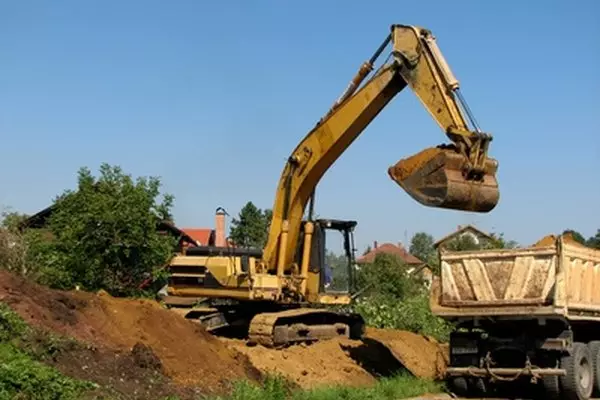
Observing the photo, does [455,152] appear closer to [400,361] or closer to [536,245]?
[536,245]

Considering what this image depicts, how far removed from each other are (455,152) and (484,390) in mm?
4140

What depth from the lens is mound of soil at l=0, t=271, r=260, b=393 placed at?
13.0 meters

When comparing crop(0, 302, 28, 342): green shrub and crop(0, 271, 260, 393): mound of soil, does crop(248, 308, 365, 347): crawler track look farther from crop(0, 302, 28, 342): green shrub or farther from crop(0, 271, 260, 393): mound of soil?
crop(0, 302, 28, 342): green shrub

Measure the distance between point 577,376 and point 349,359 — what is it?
508cm

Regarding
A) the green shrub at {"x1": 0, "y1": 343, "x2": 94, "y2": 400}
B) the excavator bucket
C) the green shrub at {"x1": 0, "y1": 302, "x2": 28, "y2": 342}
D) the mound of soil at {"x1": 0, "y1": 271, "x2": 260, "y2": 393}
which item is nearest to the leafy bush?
the mound of soil at {"x1": 0, "y1": 271, "x2": 260, "y2": 393}

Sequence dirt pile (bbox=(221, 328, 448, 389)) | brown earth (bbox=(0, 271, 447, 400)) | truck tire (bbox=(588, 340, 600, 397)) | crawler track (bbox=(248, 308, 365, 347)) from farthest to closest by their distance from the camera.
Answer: crawler track (bbox=(248, 308, 365, 347))
dirt pile (bbox=(221, 328, 448, 389))
truck tire (bbox=(588, 340, 600, 397))
brown earth (bbox=(0, 271, 447, 400))

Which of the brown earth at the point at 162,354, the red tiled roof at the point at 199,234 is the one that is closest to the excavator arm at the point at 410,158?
the brown earth at the point at 162,354

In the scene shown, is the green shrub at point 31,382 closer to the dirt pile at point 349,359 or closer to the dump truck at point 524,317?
the dirt pile at point 349,359

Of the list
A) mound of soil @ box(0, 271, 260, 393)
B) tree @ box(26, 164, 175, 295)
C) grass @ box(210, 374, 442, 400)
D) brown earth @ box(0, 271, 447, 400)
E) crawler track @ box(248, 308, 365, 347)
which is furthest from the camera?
tree @ box(26, 164, 175, 295)

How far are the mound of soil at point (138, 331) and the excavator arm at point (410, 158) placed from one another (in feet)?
12.3

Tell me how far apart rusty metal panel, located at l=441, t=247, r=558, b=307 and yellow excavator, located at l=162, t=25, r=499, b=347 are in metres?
0.98

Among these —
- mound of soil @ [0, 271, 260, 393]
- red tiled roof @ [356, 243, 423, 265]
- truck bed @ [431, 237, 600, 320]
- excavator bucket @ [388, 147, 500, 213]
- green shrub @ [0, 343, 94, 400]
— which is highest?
red tiled roof @ [356, 243, 423, 265]

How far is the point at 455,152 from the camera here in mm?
14773

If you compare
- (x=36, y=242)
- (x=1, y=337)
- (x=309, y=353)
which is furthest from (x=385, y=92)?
(x=36, y=242)
